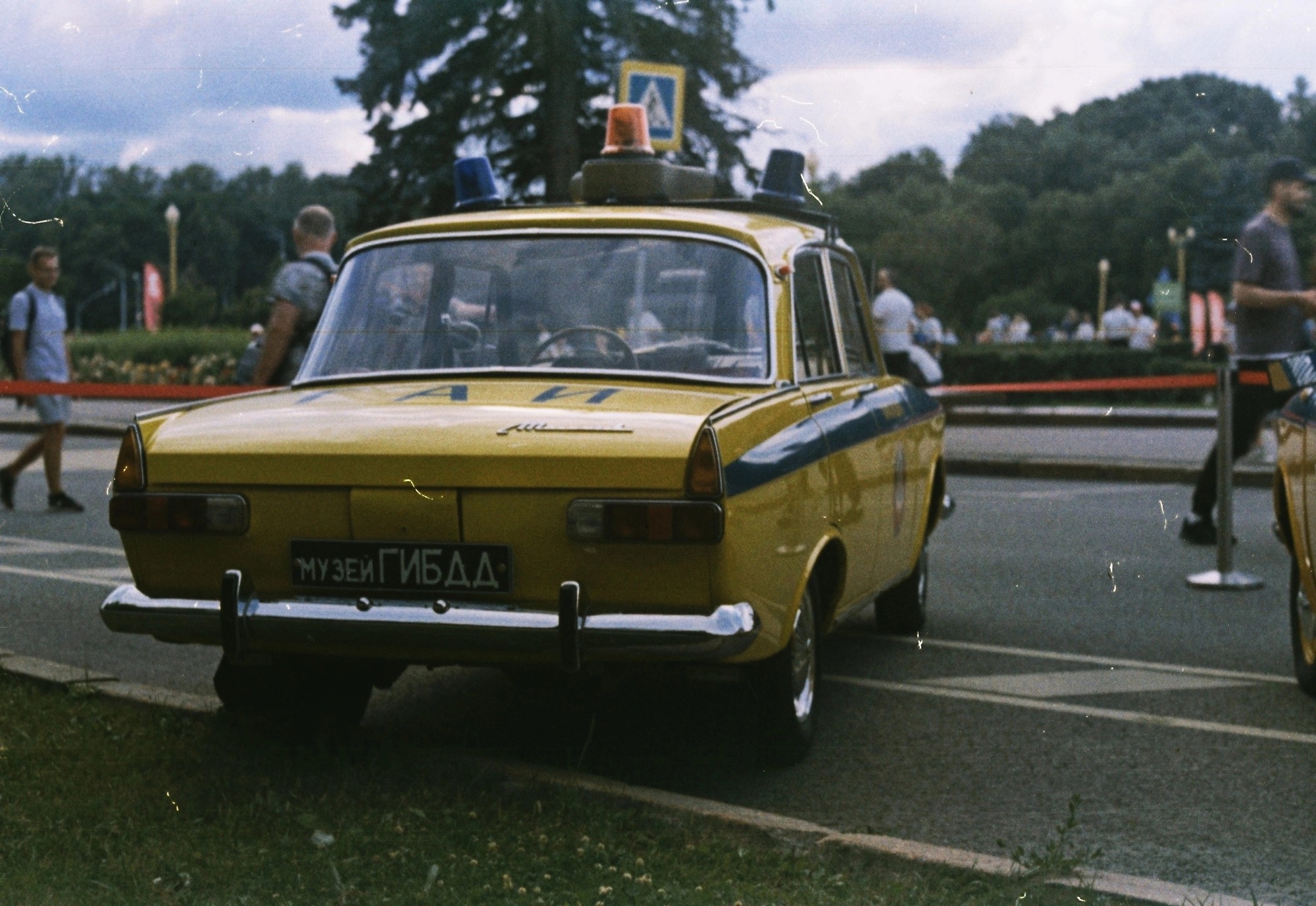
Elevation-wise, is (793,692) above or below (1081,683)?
above

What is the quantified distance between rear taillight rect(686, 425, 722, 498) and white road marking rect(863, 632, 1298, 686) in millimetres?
3211

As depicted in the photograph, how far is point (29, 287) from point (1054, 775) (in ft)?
33.9

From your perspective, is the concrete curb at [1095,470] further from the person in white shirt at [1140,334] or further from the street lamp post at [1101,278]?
the street lamp post at [1101,278]

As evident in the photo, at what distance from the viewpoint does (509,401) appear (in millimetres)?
5039

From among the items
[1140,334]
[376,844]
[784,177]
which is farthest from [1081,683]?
[1140,334]

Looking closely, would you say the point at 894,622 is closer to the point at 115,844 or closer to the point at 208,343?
the point at 115,844

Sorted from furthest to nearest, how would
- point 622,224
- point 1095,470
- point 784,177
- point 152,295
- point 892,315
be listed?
point 892,315, point 1095,470, point 152,295, point 784,177, point 622,224

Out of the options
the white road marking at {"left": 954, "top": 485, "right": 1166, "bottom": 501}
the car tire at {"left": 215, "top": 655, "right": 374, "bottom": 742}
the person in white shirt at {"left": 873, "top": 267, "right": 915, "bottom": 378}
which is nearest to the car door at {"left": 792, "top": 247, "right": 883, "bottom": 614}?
the car tire at {"left": 215, "top": 655, "right": 374, "bottom": 742}

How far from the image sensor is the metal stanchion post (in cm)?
955

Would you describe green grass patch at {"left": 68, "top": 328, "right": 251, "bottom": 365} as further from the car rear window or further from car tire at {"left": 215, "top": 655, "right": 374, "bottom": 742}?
car tire at {"left": 215, "top": 655, "right": 374, "bottom": 742}

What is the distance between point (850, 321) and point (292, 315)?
8.76ft

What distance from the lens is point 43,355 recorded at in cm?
1362

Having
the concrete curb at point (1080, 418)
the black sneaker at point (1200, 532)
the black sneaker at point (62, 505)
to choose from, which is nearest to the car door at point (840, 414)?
the black sneaker at point (1200, 532)

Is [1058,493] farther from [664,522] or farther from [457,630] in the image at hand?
[457,630]
